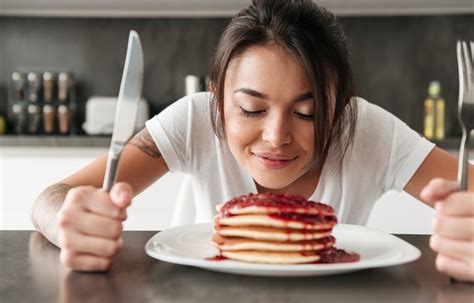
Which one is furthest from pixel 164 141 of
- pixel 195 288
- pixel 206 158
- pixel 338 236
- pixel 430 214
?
pixel 430 214

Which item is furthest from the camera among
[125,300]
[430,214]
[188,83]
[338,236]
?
[188,83]

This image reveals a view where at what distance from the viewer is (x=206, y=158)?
5.46ft

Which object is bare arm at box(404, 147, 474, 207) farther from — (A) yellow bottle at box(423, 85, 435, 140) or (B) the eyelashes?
(A) yellow bottle at box(423, 85, 435, 140)

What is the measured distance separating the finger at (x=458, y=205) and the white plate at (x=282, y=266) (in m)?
0.08

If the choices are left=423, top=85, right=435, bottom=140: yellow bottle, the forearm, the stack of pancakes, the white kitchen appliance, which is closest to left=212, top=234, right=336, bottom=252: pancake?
the stack of pancakes

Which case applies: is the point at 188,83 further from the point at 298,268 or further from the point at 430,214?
the point at 298,268

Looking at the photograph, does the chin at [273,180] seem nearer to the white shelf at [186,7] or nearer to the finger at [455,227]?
the finger at [455,227]

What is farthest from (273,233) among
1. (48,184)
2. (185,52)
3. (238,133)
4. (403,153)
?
(185,52)

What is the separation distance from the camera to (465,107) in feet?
2.90

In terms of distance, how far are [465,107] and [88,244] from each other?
0.53 m

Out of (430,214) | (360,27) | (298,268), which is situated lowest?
(430,214)

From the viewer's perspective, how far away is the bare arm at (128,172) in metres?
1.18

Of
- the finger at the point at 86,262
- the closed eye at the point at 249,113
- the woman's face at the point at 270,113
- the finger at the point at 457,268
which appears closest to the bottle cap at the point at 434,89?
the woman's face at the point at 270,113

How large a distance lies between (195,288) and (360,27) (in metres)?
2.95
